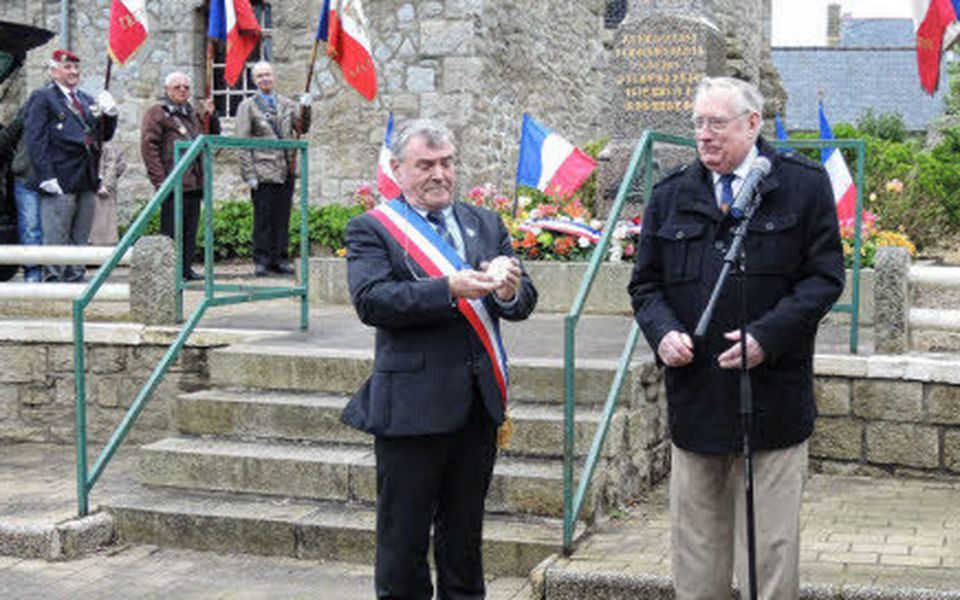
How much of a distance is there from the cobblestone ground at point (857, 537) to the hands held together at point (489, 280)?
1626mm

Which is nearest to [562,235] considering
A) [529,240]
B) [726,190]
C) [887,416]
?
[529,240]

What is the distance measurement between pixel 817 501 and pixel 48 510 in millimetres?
3688

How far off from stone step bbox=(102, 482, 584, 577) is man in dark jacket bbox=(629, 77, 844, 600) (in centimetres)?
169

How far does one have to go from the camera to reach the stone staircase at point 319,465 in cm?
597

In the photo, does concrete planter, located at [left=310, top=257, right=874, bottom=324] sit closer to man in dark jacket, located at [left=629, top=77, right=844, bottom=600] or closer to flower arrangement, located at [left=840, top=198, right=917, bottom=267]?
flower arrangement, located at [left=840, top=198, right=917, bottom=267]

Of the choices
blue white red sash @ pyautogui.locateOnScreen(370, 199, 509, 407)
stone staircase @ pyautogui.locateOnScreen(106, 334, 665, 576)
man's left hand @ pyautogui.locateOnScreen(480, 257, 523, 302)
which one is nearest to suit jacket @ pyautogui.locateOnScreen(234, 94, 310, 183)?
stone staircase @ pyautogui.locateOnScreen(106, 334, 665, 576)

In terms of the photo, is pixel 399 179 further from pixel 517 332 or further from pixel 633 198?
pixel 633 198

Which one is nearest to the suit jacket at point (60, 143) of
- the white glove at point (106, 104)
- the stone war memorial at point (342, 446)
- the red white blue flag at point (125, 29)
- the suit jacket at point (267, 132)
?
the white glove at point (106, 104)

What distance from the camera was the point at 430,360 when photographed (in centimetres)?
426

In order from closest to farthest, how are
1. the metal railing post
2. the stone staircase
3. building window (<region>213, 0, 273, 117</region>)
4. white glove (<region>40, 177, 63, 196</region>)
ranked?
the stone staircase < the metal railing post < white glove (<region>40, 177, 63, 196</region>) < building window (<region>213, 0, 273, 117</region>)

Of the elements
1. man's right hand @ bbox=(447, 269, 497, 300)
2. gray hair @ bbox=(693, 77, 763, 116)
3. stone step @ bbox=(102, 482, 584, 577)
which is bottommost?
stone step @ bbox=(102, 482, 584, 577)

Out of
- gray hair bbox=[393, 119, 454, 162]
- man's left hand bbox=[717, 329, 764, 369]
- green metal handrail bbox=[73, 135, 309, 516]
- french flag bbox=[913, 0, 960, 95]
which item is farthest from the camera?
french flag bbox=[913, 0, 960, 95]

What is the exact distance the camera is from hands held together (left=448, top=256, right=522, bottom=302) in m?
4.07

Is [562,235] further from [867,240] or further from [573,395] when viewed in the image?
[573,395]
